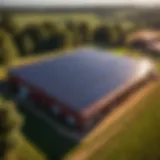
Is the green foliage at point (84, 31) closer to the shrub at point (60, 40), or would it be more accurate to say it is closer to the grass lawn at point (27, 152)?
the shrub at point (60, 40)

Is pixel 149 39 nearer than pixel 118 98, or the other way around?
pixel 118 98

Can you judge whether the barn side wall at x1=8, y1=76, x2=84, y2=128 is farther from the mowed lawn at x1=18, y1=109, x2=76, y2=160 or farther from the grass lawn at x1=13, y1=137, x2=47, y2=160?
the grass lawn at x1=13, y1=137, x2=47, y2=160

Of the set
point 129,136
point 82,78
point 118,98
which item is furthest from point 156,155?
point 82,78

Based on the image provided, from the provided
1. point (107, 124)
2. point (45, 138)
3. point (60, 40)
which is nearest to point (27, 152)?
point (45, 138)

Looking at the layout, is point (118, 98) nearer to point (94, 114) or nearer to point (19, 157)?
point (94, 114)

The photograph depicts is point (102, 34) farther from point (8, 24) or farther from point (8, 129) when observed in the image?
point (8, 129)

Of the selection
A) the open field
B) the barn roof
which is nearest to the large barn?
the barn roof
